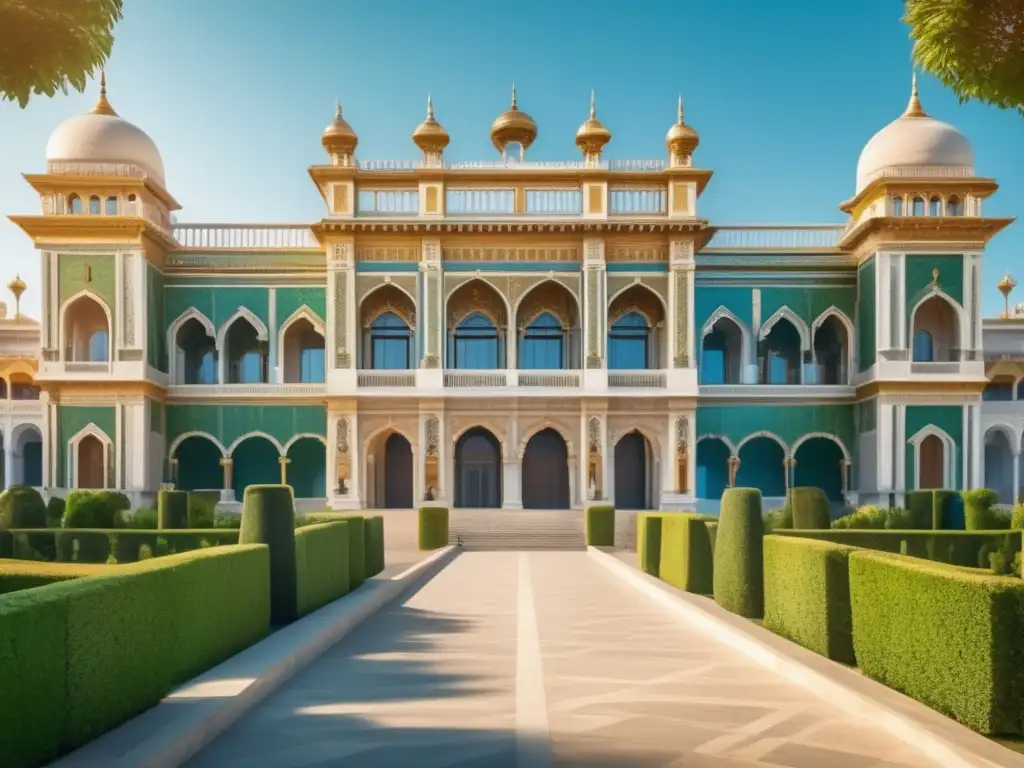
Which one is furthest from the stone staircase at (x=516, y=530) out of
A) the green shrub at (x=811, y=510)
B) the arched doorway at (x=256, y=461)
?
the arched doorway at (x=256, y=461)

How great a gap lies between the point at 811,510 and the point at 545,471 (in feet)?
51.4

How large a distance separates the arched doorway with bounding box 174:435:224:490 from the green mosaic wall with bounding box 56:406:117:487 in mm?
3334

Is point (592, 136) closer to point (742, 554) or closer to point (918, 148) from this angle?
point (918, 148)

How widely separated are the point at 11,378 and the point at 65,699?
36.8m

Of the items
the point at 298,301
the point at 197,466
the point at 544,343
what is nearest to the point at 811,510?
the point at 544,343

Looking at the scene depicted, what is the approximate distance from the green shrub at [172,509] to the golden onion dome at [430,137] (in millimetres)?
15733

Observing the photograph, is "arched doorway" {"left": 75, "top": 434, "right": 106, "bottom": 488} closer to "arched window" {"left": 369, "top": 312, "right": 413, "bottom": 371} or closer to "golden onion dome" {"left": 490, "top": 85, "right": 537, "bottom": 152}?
"arched window" {"left": 369, "top": 312, "right": 413, "bottom": 371}

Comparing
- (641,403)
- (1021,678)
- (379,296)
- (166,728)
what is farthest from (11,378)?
(1021,678)

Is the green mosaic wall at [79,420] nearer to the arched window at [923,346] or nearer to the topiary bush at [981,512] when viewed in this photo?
the topiary bush at [981,512]

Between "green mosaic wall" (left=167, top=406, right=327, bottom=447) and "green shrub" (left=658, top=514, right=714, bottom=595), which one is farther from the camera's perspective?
"green mosaic wall" (left=167, top=406, right=327, bottom=447)

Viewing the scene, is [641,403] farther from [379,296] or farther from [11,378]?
[11,378]

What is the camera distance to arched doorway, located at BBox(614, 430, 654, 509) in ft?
109

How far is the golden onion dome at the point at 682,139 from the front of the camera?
31.3 metres

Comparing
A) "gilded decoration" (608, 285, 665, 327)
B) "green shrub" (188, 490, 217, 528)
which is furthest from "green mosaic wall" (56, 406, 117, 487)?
"gilded decoration" (608, 285, 665, 327)
